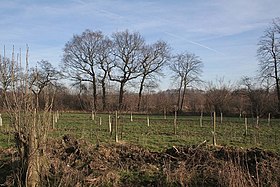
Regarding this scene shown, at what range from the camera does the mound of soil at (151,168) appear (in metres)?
7.22

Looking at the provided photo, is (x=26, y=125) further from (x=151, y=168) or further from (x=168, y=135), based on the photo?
(x=168, y=135)

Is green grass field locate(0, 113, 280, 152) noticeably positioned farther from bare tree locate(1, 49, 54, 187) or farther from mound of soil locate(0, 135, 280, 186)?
bare tree locate(1, 49, 54, 187)

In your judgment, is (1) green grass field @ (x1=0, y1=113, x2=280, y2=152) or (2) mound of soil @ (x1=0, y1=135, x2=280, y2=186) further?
(1) green grass field @ (x1=0, y1=113, x2=280, y2=152)

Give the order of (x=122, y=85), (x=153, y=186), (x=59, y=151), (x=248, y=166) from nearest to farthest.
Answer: (x=153, y=186)
(x=248, y=166)
(x=59, y=151)
(x=122, y=85)

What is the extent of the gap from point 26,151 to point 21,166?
1.37 feet

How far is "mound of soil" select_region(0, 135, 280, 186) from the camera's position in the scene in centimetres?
722

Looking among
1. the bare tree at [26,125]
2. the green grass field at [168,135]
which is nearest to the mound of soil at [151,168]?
the bare tree at [26,125]

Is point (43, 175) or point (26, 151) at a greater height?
point (26, 151)

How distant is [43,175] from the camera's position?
7211mm

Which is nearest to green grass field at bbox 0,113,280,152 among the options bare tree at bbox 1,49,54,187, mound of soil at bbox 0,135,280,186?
mound of soil at bbox 0,135,280,186

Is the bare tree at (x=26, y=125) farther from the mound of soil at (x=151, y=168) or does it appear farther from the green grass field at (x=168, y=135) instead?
the green grass field at (x=168, y=135)

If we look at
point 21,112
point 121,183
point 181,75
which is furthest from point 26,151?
point 181,75

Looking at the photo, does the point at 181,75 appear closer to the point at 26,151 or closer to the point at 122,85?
the point at 122,85

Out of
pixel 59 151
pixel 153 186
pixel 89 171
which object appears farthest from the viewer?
pixel 59 151
